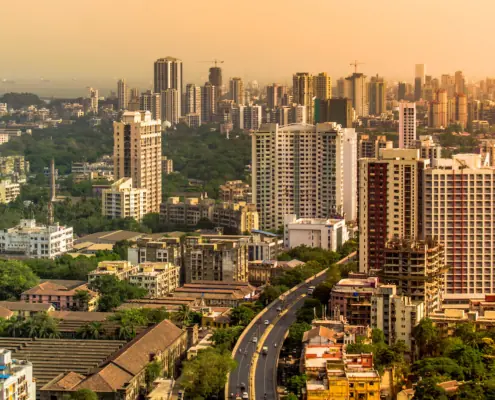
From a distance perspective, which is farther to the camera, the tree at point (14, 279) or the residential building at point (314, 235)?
the residential building at point (314, 235)

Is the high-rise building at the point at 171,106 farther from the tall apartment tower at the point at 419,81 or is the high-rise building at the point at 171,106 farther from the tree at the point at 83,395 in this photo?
the tree at the point at 83,395

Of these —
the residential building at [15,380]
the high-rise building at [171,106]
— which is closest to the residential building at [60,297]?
the residential building at [15,380]

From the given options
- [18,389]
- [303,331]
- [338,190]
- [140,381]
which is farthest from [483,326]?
[338,190]

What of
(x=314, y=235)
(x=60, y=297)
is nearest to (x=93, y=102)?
(x=314, y=235)

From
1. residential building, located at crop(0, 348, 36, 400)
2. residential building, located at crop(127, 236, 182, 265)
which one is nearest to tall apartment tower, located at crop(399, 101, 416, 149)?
residential building, located at crop(127, 236, 182, 265)

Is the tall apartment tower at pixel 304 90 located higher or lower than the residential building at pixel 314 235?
higher

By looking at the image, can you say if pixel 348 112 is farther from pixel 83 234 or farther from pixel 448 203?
pixel 448 203
